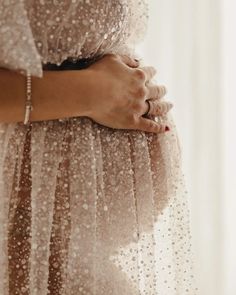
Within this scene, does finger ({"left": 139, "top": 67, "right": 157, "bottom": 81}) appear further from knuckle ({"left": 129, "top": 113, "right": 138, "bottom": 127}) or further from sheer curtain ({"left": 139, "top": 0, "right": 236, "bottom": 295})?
sheer curtain ({"left": 139, "top": 0, "right": 236, "bottom": 295})

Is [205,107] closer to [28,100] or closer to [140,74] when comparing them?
[140,74]

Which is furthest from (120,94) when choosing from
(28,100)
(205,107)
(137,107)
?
(205,107)

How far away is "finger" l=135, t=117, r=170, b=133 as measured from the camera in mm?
1010

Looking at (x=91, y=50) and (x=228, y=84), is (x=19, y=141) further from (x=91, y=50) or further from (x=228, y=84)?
(x=228, y=84)

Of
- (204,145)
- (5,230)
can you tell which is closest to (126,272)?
(5,230)

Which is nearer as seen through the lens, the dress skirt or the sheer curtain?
the dress skirt

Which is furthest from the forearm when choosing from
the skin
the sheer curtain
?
the sheer curtain

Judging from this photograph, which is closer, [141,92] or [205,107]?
[141,92]

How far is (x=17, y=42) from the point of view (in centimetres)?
86

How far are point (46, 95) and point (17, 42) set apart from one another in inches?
3.3

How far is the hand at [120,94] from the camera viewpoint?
3.06 ft

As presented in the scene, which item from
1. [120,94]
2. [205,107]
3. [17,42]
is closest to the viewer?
[17,42]

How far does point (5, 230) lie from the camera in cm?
94

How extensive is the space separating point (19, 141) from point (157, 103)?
25 centimetres
